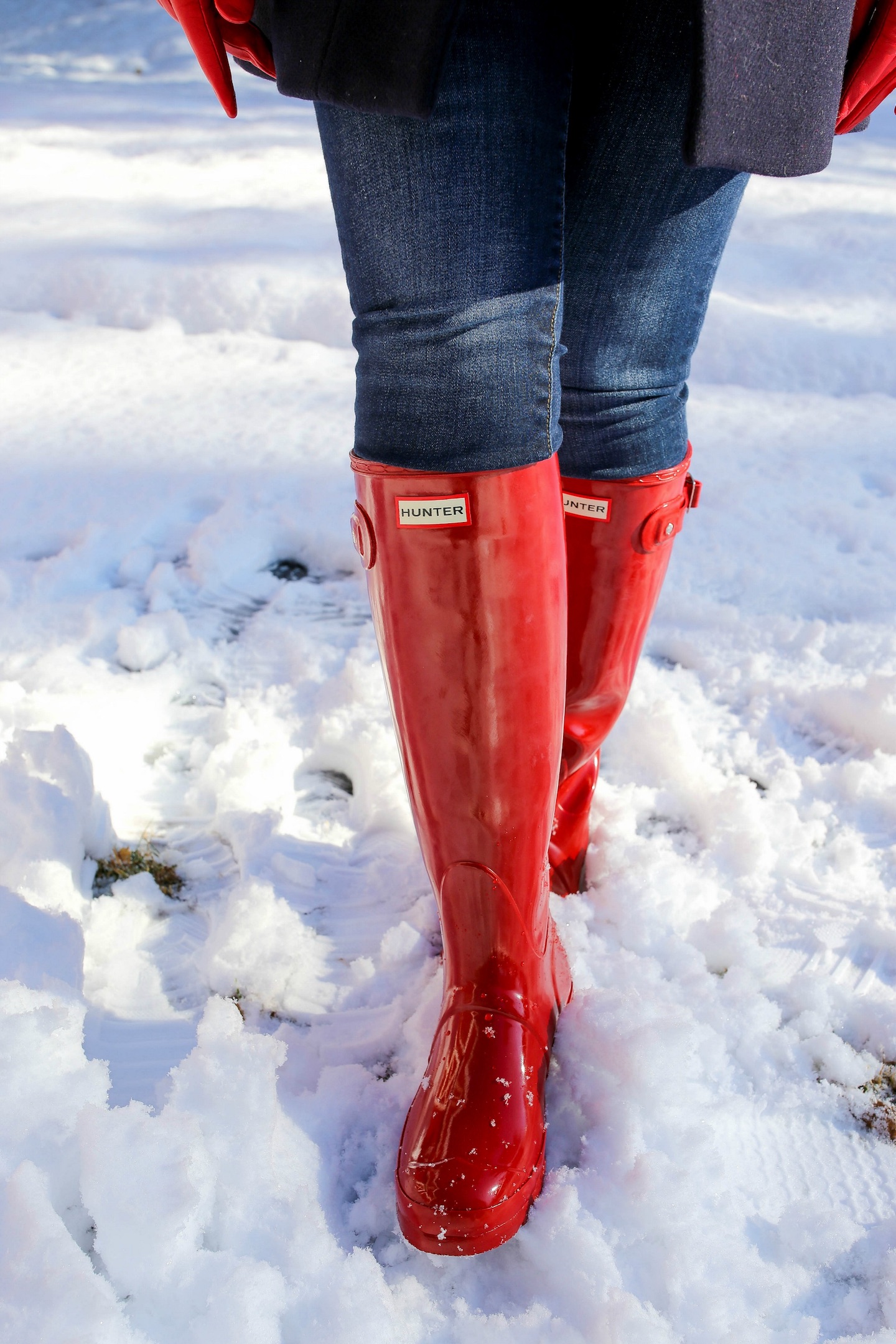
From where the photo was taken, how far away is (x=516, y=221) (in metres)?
0.53

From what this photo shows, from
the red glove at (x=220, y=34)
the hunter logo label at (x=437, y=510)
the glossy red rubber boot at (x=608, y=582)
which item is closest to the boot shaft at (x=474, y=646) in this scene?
the hunter logo label at (x=437, y=510)

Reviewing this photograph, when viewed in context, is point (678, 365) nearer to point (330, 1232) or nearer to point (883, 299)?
point (330, 1232)

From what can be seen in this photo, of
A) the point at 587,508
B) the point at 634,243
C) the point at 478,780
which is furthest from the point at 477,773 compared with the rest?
the point at 634,243

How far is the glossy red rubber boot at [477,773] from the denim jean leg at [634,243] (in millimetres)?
152

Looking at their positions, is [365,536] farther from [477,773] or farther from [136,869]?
[136,869]

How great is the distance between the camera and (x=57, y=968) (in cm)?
77

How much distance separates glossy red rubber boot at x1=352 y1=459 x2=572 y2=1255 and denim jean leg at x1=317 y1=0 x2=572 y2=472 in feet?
0.10

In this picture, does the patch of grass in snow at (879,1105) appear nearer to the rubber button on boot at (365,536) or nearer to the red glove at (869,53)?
the rubber button on boot at (365,536)

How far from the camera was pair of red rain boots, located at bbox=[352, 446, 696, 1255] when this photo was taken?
1.99 feet

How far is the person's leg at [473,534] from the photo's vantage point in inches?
20.2

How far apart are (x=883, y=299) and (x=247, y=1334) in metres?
2.53

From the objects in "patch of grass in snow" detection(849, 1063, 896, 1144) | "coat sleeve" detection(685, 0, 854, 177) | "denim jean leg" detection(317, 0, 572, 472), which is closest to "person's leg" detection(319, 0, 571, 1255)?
"denim jean leg" detection(317, 0, 572, 472)

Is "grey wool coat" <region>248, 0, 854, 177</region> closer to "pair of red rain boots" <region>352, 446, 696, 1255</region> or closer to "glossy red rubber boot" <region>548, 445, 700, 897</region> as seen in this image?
"pair of red rain boots" <region>352, 446, 696, 1255</region>

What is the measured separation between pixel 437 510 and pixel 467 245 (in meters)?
0.15
